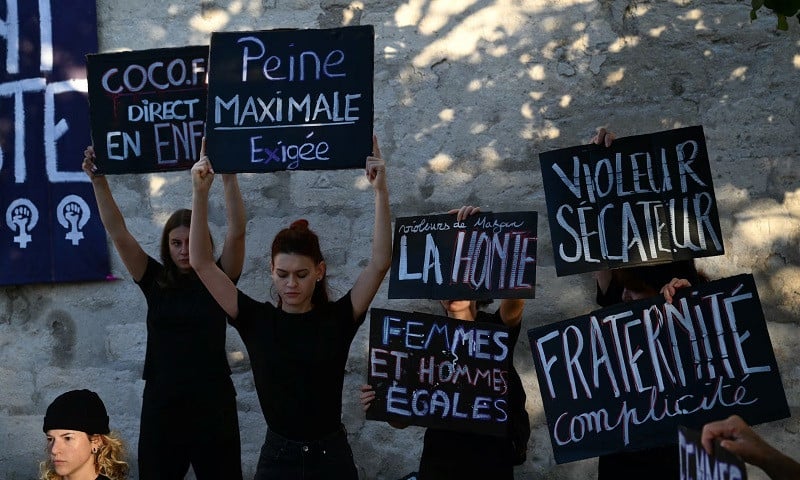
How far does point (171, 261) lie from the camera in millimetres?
5121

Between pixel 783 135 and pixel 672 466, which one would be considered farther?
pixel 783 135

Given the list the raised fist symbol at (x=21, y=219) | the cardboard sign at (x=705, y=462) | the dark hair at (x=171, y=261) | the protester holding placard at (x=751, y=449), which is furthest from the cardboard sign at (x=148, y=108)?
the protester holding placard at (x=751, y=449)

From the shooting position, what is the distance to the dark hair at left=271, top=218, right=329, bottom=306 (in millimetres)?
4559

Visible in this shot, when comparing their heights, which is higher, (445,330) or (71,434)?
(445,330)

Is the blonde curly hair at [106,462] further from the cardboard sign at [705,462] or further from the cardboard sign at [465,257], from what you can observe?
the cardboard sign at [705,462]

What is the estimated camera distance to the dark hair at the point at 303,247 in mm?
4559

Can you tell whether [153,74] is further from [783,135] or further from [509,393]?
[783,135]

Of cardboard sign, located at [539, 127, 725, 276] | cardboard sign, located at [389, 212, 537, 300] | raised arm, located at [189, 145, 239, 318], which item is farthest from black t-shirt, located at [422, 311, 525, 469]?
raised arm, located at [189, 145, 239, 318]

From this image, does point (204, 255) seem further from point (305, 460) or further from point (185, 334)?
point (305, 460)

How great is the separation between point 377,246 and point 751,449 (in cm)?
190

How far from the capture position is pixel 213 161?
4723 mm

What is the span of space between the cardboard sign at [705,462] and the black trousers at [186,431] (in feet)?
7.57

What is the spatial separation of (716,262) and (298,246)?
7.38ft

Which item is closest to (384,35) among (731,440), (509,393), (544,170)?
(544,170)
